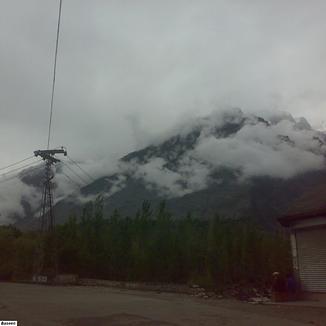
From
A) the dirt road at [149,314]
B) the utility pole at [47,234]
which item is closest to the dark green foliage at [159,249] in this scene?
the utility pole at [47,234]

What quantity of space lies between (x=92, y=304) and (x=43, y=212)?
26.7m

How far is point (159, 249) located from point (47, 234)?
38.4 ft

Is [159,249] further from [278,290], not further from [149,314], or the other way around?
[149,314]

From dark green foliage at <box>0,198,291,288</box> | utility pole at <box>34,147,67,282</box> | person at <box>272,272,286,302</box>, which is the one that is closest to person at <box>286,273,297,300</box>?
person at <box>272,272,286,302</box>

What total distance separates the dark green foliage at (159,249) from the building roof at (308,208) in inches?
267

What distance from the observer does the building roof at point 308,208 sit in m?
20.3

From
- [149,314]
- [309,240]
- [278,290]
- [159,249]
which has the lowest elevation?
[149,314]

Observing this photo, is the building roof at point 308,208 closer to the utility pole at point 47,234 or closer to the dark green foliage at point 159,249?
the dark green foliage at point 159,249

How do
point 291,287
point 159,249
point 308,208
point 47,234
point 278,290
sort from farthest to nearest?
1. point 47,234
2. point 159,249
3. point 291,287
4. point 308,208
5. point 278,290

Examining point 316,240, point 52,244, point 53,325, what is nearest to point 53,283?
point 52,244

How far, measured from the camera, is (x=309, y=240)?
2144cm

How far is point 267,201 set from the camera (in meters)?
89.8

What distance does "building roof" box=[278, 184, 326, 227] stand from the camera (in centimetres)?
Answer: 2032

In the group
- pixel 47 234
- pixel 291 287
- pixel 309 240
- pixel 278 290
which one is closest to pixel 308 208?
pixel 309 240
